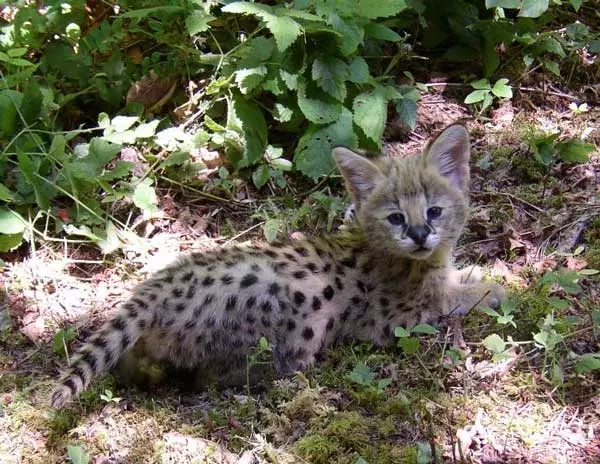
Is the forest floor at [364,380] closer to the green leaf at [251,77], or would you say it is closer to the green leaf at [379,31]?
the green leaf at [251,77]

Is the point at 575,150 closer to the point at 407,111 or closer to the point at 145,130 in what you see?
the point at 407,111

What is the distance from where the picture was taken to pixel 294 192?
5824 millimetres

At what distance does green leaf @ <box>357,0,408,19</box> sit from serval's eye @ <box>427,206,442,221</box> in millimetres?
1656

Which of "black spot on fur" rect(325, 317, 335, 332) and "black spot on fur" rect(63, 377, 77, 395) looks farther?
"black spot on fur" rect(325, 317, 335, 332)

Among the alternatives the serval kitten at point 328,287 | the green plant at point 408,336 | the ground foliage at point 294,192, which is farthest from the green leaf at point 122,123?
the green plant at point 408,336

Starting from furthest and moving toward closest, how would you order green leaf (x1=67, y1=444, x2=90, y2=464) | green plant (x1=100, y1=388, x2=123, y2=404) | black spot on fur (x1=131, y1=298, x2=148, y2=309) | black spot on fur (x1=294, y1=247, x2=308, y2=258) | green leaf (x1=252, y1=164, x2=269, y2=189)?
green leaf (x1=252, y1=164, x2=269, y2=189) → black spot on fur (x1=294, y1=247, x2=308, y2=258) → black spot on fur (x1=131, y1=298, x2=148, y2=309) → green plant (x1=100, y1=388, x2=123, y2=404) → green leaf (x1=67, y1=444, x2=90, y2=464)

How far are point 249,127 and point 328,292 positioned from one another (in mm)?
1710

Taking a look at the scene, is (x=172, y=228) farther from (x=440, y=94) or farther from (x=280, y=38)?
(x=440, y=94)

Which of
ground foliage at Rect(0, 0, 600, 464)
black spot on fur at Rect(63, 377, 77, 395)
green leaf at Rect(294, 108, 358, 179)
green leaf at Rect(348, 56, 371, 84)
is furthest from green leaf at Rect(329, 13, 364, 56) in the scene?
black spot on fur at Rect(63, 377, 77, 395)

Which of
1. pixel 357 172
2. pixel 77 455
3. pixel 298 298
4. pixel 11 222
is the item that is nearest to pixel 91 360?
pixel 77 455

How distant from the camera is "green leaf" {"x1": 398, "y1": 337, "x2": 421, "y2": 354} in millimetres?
4203

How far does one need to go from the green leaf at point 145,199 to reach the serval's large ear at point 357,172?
1.41 m

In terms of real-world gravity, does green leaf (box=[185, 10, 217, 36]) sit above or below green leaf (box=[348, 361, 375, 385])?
above

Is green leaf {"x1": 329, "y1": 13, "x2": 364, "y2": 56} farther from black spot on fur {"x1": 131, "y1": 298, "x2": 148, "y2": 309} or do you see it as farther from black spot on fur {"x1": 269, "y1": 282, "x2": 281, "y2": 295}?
black spot on fur {"x1": 131, "y1": 298, "x2": 148, "y2": 309}
